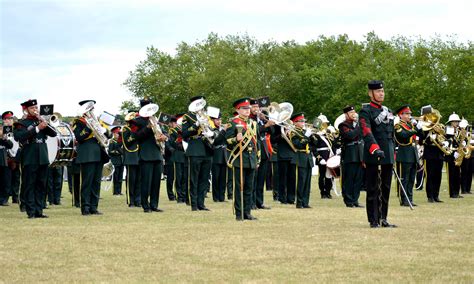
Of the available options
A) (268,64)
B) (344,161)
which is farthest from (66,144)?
(268,64)

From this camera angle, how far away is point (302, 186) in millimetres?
20484

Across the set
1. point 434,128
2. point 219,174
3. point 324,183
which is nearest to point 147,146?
point 219,174

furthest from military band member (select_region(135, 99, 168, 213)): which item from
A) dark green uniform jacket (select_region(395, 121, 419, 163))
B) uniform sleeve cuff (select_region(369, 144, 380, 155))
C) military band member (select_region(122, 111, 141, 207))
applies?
uniform sleeve cuff (select_region(369, 144, 380, 155))

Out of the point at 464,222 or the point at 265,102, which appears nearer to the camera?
the point at 464,222

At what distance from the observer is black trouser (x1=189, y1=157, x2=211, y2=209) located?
64.5 feet

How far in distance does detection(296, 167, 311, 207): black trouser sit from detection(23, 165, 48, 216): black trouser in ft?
18.1

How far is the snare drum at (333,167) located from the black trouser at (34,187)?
8.39m

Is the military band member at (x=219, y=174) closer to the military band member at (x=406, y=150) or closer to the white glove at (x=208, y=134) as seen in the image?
the white glove at (x=208, y=134)

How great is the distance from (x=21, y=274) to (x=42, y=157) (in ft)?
25.5

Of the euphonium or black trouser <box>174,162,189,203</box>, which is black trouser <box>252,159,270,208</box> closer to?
black trouser <box>174,162,189,203</box>

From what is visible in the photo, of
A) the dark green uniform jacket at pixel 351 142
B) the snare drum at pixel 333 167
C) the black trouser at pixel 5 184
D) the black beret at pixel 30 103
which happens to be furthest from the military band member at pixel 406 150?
the black trouser at pixel 5 184

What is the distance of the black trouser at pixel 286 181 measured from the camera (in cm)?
2222

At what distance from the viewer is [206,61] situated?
96250 millimetres

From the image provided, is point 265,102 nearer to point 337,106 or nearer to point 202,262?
point 202,262
